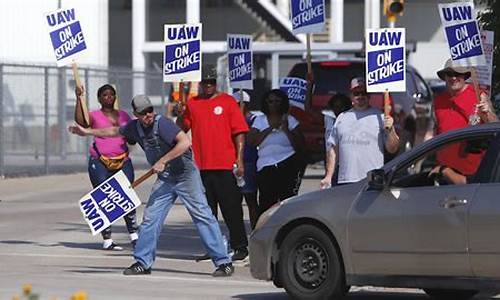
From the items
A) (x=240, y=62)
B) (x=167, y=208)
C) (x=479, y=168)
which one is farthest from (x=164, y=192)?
(x=240, y=62)

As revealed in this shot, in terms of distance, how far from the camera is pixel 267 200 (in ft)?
47.8

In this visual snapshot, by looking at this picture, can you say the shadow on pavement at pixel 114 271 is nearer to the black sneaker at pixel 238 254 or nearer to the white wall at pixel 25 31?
the black sneaker at pixel 238 254

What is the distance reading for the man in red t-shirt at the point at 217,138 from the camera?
14195 mm

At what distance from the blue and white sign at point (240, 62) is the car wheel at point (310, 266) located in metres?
6.20

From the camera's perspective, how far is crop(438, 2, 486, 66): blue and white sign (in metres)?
13.7

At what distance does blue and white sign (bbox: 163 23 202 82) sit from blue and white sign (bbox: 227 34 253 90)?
5.39ft

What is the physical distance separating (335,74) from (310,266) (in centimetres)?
1527

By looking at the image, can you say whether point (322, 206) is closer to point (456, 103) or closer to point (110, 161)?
point (456, 103)

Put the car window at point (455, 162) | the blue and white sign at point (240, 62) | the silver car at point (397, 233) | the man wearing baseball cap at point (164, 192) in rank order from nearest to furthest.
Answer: the silver car at point (397, 233) → the car window at point (455, 162) → the man wearing baseball cap at point (164, 192) → the blue and white sign at point (240, 62)

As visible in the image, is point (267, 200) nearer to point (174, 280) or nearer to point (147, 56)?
point (174, 280)

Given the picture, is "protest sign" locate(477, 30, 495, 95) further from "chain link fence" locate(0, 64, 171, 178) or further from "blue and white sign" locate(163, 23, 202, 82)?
"chain link fence" locate(0, 64, 171, 178)

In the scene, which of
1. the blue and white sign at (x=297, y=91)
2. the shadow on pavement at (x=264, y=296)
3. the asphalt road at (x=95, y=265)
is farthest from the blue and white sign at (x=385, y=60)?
the blue and white sign at (x=297, y=91)

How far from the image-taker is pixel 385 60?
13.9 metres

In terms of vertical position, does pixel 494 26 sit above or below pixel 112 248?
above
